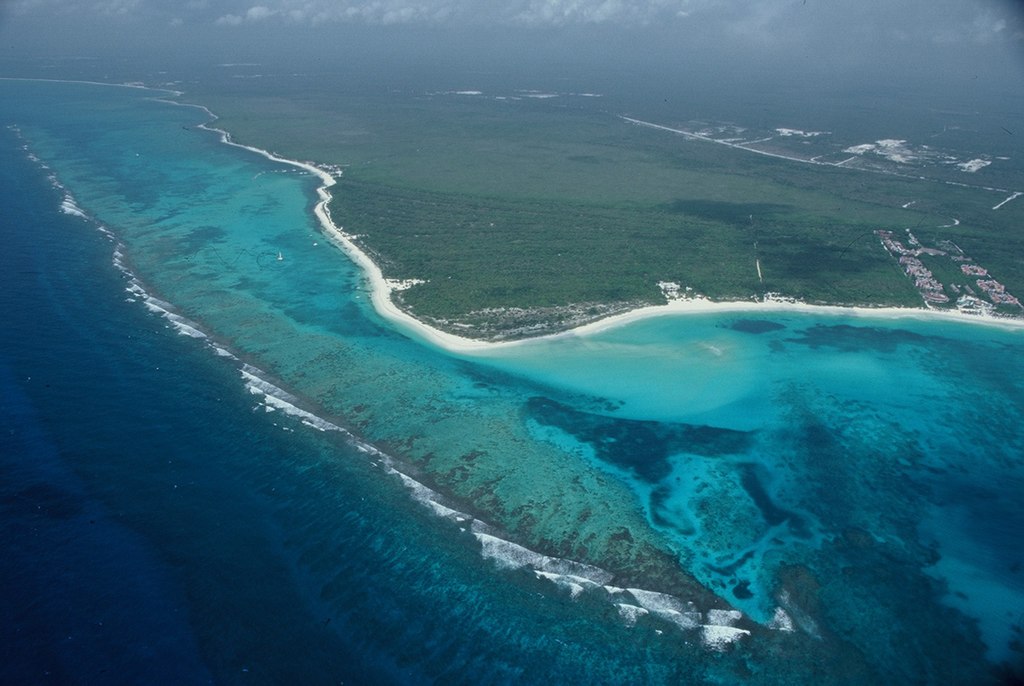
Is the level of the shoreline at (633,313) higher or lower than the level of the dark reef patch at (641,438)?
higher

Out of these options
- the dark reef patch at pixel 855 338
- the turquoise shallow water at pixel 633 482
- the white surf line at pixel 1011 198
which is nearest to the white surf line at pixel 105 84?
the turquoise shallow water at pixel 633 482

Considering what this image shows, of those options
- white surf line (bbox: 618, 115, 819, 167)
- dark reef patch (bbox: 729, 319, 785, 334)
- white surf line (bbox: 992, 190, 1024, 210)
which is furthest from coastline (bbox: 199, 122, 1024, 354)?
white surf line (bbox: 618, 115, 819, 167)

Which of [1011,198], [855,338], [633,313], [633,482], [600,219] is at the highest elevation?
[1011,198]

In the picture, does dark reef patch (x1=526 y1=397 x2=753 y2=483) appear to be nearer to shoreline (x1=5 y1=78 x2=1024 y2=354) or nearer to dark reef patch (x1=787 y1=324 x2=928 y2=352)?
shoreline (x1=5 y1=78 x2=1024 y2=354)

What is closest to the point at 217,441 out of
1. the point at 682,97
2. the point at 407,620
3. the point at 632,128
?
the point at 407,620

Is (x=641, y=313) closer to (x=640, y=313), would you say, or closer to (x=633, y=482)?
(x=640, y=313)

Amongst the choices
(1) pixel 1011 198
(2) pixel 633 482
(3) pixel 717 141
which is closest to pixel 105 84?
(3) pixel 717 141

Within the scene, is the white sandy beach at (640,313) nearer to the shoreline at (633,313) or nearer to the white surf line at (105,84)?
the shoreline at (633,313)
